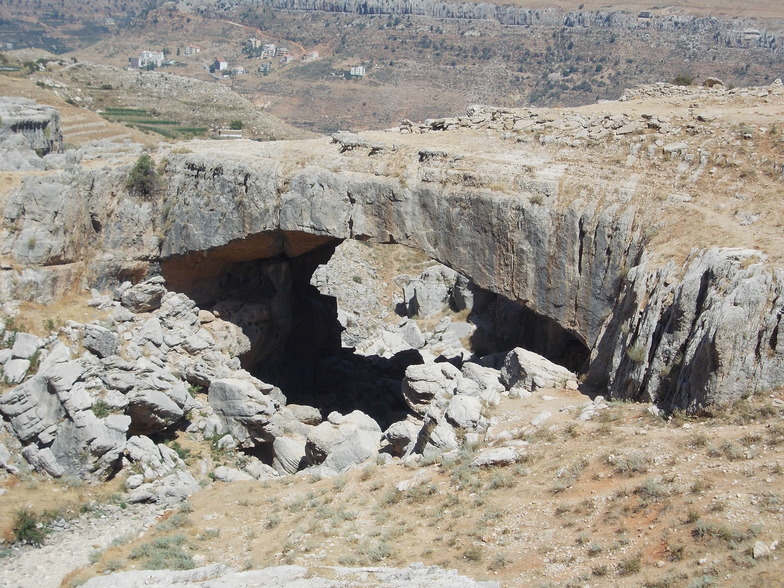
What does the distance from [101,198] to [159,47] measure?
114 metres

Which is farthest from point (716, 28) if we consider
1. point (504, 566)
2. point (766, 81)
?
point (504, 566)

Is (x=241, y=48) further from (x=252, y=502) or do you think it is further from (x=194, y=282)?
(x=252, y=502)

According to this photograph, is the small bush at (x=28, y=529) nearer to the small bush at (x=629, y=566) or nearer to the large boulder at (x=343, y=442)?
the large boulder at (x=343, y=442)

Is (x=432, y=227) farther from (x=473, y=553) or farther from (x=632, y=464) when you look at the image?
(x=473, y=553)

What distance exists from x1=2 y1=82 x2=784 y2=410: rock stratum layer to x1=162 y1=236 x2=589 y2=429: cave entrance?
34 centimetres

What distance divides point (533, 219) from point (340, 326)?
11.8 m

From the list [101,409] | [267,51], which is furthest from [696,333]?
[267,51]

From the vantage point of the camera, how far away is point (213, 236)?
66.1 ft

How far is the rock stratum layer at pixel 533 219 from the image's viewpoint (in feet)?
43.2

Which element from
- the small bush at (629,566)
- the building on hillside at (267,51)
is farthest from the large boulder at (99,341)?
the building on hillside at (267,51)

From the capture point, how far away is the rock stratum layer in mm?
13156

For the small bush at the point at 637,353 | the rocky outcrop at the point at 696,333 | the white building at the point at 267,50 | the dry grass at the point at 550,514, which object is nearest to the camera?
the dry grass at the point at 550,514

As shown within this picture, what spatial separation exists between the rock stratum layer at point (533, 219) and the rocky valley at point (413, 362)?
0.20ft

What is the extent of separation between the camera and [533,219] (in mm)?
16703
